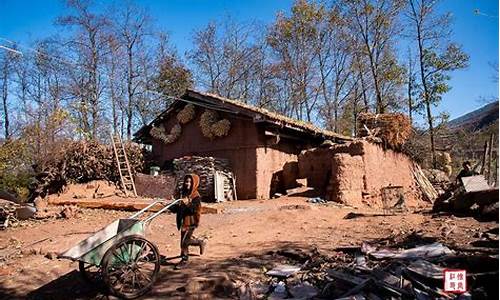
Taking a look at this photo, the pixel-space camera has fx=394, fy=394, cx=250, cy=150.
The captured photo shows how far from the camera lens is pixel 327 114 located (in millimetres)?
29375

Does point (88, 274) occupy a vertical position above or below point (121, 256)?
below

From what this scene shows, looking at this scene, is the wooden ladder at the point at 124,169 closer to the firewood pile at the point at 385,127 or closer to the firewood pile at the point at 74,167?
the firewood pile at the point at 74,167

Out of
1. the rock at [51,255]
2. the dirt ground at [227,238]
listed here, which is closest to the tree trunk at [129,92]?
the dirt ground at [227,238]

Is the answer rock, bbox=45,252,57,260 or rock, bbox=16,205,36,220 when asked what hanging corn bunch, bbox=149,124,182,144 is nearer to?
rock, bbox=16,205,36,220

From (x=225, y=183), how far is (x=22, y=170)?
31.6ft

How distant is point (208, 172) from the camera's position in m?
13.9

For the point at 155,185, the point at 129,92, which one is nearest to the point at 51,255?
the point at 155,185

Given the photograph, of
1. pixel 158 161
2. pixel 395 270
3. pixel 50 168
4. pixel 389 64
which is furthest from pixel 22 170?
pixel 389 64

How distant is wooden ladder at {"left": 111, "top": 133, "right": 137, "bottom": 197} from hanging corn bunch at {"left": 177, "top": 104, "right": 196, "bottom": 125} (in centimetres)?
265

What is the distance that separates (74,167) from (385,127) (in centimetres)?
1227

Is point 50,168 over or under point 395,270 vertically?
over

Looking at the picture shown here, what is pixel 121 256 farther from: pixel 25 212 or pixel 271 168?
pixel 271 168

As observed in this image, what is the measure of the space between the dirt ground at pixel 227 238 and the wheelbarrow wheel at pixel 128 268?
0.20 metres

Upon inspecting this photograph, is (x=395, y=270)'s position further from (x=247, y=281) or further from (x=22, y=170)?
(x=22, y=170)
